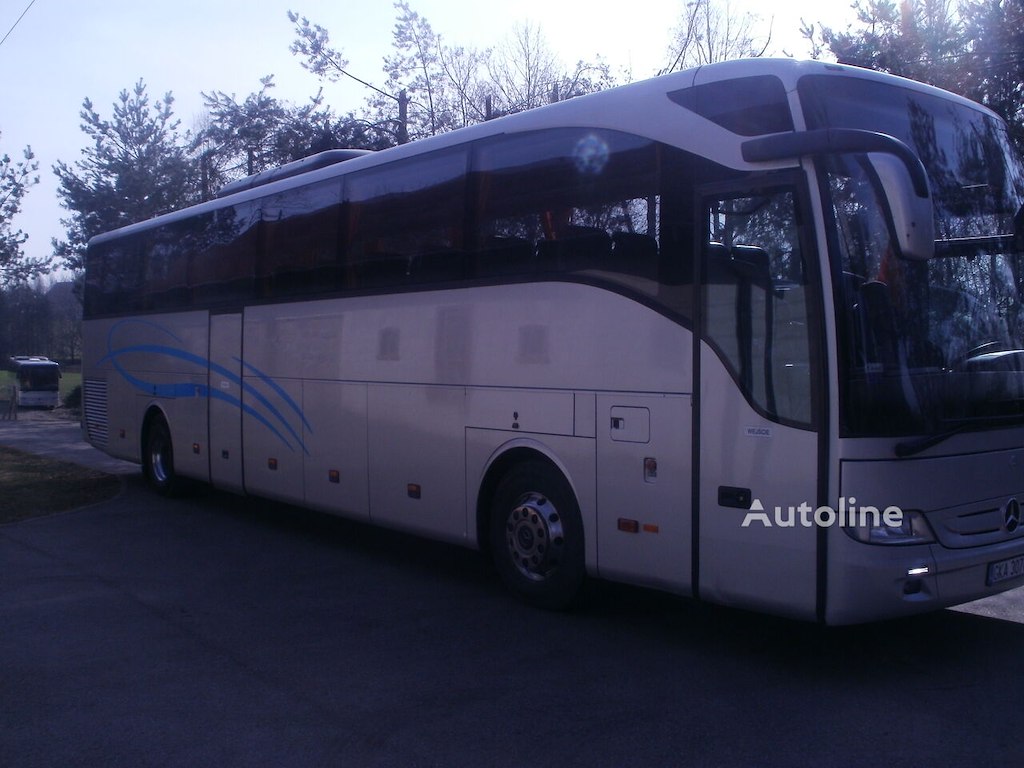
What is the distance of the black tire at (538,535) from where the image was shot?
751 cm

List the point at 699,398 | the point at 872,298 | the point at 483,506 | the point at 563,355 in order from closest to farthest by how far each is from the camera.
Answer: the point at 872,298 < the point at 699,398 < the point at 563,355 < the point at 483,506

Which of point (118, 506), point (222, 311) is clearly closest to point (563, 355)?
point (222, 311)

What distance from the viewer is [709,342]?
20.8 ft

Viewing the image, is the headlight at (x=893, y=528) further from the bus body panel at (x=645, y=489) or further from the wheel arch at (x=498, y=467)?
the wheel arch at (x=498, y=467)

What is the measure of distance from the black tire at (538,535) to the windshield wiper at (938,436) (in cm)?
244

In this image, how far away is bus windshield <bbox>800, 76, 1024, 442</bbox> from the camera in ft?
18.9

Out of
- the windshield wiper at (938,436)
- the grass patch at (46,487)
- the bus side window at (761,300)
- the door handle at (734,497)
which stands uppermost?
the bus side window at (761,300)

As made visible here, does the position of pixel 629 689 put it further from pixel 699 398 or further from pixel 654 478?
pixel 699 398

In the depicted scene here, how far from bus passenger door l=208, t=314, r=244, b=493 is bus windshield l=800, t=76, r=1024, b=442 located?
7861mm

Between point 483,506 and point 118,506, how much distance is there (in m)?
7.17

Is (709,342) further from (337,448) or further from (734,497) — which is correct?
(337,448)

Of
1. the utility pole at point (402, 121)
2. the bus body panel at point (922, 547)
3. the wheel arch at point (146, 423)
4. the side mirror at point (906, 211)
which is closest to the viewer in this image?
the side mirror at point (906, 211)

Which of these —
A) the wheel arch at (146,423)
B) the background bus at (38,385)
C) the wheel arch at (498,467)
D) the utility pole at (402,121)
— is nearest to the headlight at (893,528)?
the wheel arch at (498,467)

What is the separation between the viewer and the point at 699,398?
6.38m
